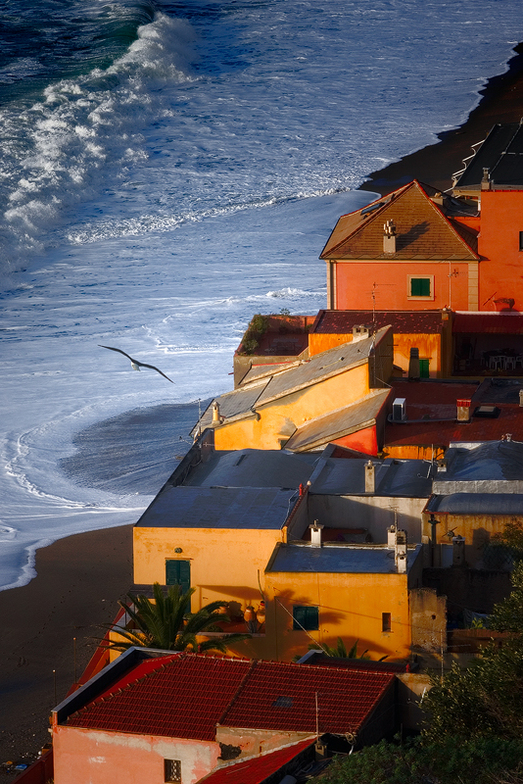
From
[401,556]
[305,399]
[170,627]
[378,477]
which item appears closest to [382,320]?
[305,399]

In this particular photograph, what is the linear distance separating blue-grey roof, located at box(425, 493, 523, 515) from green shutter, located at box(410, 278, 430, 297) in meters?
17.0

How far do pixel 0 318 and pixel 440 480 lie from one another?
133ft

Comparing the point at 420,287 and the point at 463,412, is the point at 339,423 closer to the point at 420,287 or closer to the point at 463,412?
the point at 463,412

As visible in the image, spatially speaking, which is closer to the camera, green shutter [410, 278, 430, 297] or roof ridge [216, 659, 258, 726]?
roof ridge [216, 659, 258, 726]

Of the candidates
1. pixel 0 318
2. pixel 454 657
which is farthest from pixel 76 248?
pixel 454 657

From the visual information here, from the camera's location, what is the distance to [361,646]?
2238 cm

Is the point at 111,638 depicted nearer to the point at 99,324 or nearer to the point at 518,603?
the point at 518,603

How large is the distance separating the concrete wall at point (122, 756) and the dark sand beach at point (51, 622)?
16.6 ft

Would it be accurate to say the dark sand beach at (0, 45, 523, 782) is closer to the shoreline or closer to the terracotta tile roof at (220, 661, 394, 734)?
the terracotta tile roof at (220, 661, 394, 734)

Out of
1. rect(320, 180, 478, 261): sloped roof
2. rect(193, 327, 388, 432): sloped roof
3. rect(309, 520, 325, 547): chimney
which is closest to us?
rect(309, 520, 325, 547): chimney

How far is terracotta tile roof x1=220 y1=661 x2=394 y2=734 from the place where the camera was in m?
17.1

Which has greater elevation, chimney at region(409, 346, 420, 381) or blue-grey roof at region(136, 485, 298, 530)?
blue-grey roof at region(136, 485, 298, 530)

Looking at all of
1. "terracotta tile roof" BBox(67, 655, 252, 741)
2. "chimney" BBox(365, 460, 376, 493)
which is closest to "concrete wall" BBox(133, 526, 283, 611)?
→ "chimney" BBox(365, 460, 376, 493)

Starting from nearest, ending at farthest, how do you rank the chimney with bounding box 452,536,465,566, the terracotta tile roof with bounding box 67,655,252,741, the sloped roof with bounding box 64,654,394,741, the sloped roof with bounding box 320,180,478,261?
the sloped roof with bounding box 64,654,394,741 < the terracotta tile roof with bounding box 67,655,252,741 < the chimney with bounding box 452,536,465,566 < the sloped roof with bounding box 320,180,478,261
